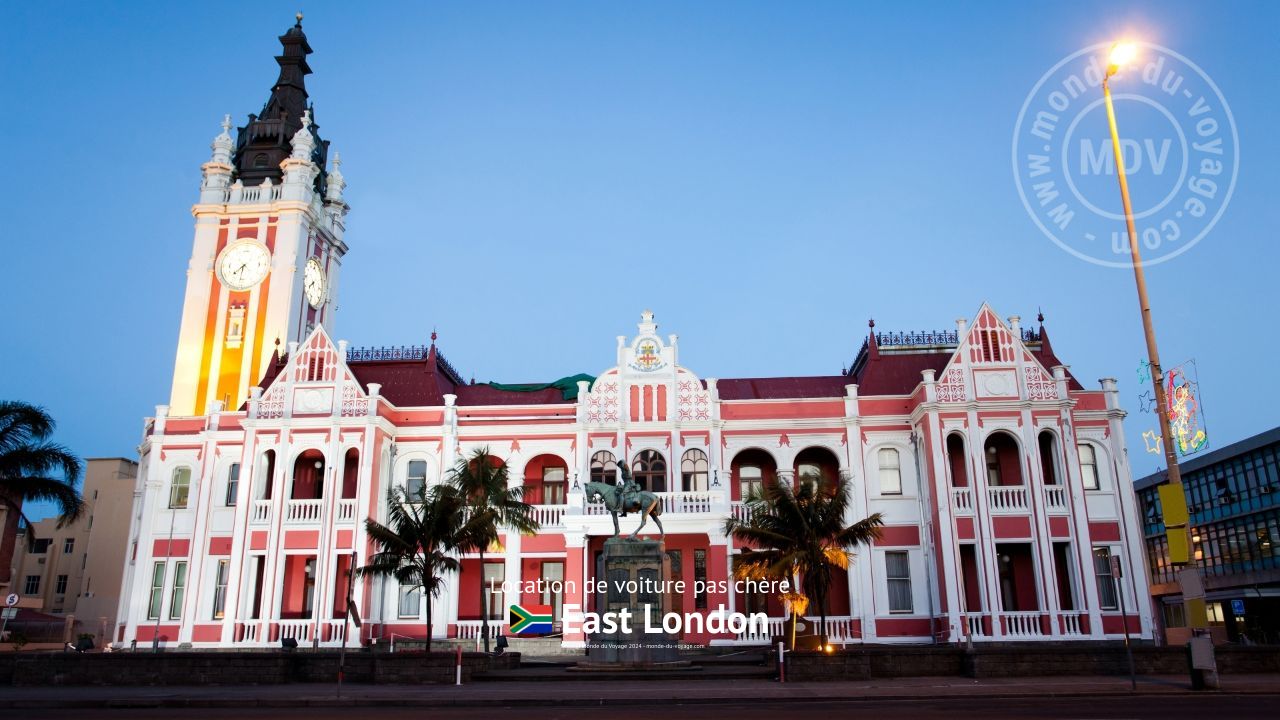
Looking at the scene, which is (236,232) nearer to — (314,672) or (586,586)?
(586,586)

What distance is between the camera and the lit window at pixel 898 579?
35.0 m

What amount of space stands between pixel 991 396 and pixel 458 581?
22.1 m

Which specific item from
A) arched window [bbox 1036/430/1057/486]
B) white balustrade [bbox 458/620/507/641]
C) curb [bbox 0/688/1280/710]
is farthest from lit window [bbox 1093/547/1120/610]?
white balustrade [bbox 458/620/507/641]

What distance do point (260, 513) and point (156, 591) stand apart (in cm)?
530

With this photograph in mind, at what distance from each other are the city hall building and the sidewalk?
40.4 ft

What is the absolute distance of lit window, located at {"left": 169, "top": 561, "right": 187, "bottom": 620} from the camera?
36.1m

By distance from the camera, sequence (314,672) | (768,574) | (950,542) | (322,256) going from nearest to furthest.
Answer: (314,672), (768,574), (950,542), (322,256)

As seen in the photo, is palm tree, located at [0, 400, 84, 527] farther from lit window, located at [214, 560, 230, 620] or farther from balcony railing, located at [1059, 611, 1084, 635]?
balcony railing, located at [1059, 611, 1084, 635]

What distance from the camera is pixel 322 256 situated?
50531 millimetres

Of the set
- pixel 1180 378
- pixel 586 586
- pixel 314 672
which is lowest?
pixel 314 672

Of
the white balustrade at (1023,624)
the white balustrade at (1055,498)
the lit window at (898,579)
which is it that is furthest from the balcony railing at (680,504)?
the white balustrade at (1055,498)

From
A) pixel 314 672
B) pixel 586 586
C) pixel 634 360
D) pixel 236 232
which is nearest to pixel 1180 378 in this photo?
pixel 634 360

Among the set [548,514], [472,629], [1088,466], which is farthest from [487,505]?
[1088,466]

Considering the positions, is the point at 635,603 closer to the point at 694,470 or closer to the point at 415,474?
the point at 694,470
